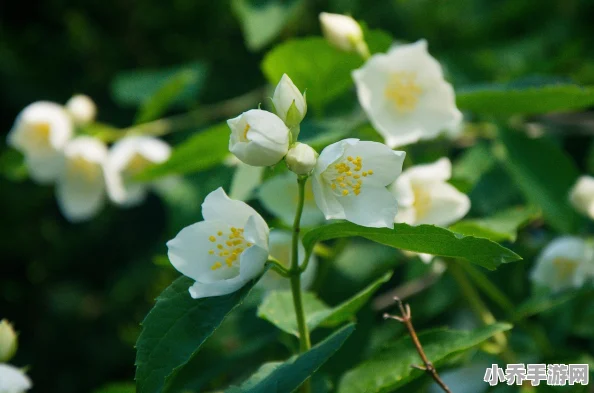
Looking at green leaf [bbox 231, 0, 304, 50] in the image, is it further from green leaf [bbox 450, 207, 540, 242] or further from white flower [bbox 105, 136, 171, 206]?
green leaf [bbox 450, 207, 540, 242]

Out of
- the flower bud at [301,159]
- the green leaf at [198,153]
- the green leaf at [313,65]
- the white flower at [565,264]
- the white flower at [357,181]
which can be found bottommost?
the white flower at [565,264]

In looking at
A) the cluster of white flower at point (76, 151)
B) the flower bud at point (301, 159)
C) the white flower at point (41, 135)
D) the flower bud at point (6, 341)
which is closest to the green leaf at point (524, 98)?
the flower bud at point (301, 159)

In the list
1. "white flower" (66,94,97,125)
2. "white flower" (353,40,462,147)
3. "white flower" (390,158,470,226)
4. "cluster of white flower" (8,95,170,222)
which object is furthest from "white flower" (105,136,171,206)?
"white flower" (390,158,470,226)

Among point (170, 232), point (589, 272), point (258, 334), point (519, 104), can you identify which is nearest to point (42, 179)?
point (170, 232)

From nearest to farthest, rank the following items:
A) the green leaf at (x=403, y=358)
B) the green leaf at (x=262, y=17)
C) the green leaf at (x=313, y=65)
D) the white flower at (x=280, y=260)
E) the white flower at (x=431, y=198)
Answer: the green leaf at (x=403, y=358) → the white flower at (x=431, y=198) → the white flower at (x=280, y=260) → the green leaf at (x=313, y=65) → the green leaf at (x=262, y=17)

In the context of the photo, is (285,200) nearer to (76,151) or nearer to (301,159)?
(301,159)

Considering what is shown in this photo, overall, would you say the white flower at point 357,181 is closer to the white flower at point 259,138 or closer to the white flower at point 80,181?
the white flower at point 259,138

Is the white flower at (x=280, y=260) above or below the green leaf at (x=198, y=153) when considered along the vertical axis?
below
